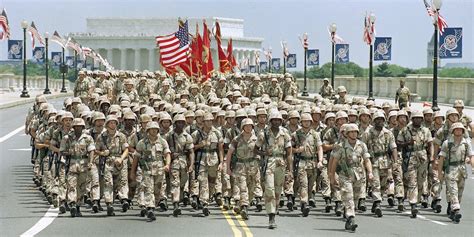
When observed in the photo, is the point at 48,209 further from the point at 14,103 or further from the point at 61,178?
the point at 14,103

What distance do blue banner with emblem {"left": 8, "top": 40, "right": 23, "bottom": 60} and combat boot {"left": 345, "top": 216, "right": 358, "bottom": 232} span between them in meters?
63.0

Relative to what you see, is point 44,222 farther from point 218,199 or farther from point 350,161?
point 350,161

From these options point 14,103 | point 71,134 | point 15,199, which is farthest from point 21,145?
point 14,103

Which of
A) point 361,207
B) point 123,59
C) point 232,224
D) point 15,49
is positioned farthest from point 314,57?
point 123,59

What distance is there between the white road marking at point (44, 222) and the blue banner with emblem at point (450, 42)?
23088 mm

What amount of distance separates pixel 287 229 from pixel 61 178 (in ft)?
16.1

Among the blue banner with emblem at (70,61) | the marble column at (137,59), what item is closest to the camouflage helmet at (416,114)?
the blue banner with emblem at (70,61)

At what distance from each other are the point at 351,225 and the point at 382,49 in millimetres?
41552

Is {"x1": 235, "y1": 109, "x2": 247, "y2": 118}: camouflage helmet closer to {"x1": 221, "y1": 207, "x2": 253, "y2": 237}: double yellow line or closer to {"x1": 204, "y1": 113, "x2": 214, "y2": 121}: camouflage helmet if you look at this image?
{"x1": 204, "y1": 113, "x2": 214, "y2": 121}: camouflage helmet

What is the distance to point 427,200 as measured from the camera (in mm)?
22469

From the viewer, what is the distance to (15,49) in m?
80.2

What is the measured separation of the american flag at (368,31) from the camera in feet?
182

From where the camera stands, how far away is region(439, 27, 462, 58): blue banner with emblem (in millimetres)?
41812

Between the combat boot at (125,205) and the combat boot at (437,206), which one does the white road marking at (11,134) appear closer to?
the combat boot at (125,205)
